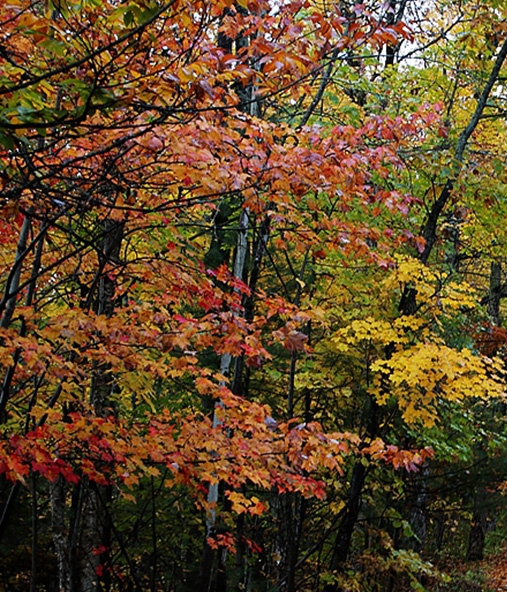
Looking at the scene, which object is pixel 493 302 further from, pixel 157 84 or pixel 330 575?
pixel 157 84

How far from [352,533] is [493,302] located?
886 cm

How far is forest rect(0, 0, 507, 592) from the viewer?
138 inches

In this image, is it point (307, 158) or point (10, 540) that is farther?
point (10, 540)

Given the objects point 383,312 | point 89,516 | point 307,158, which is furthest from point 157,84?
point 89,516

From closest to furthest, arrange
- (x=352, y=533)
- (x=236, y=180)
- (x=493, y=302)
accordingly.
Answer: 1. (x=236, y=180)
2. (x=352, y=533)
3. (x=493, y=302)

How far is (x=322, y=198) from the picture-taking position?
7.54m

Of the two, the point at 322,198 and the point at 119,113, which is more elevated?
the point at 322,198

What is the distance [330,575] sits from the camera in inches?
311

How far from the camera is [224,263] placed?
812cm

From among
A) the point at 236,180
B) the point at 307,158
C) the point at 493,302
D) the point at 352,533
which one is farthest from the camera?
the point at 493,302

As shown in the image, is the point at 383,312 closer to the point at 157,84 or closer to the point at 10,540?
the point at 157,84

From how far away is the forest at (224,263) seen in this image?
3512 millimetres

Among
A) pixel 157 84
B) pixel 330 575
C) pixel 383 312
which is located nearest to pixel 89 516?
pixel 330 575

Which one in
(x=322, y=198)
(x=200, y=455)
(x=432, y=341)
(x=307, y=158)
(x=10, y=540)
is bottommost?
(x=10, y=540)
